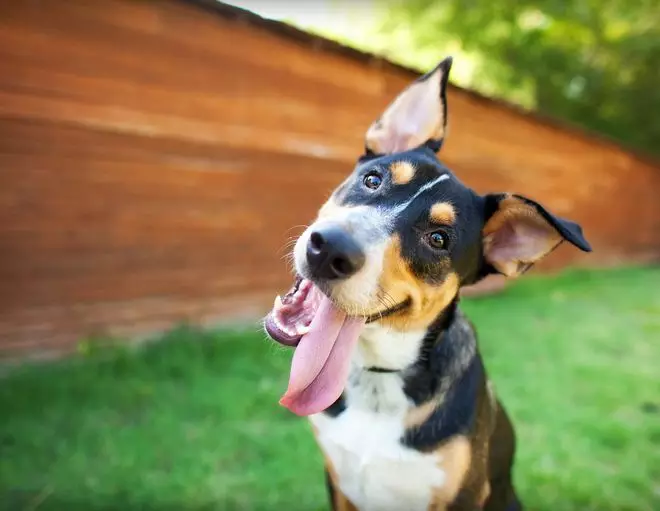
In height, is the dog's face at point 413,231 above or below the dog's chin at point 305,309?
above

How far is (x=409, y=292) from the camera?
217 centimetres

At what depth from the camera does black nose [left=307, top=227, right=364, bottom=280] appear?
189 centimetres

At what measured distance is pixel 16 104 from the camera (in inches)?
172

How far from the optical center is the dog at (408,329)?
212 centimetres

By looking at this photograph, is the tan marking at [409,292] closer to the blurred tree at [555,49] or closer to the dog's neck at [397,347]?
the dog's neck at [397,347]

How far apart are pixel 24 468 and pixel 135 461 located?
0.59m

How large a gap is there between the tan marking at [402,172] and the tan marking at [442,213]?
0.16 m

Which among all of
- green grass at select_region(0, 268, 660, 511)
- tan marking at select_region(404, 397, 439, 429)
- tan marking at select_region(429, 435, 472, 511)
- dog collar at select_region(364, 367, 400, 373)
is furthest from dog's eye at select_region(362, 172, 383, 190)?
green grass at select_region(0, 268, 660, 511)

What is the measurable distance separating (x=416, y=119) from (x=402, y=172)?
19.5 inches

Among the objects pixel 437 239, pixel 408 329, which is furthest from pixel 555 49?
pixel 408 329

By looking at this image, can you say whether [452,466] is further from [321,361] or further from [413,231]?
[413,231]

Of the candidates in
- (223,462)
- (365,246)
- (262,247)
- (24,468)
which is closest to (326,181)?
(262,247)

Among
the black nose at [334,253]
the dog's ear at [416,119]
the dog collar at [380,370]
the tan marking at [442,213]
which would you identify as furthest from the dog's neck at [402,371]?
the dog's ear at [416,119]

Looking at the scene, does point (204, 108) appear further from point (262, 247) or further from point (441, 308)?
point (441, 308)
